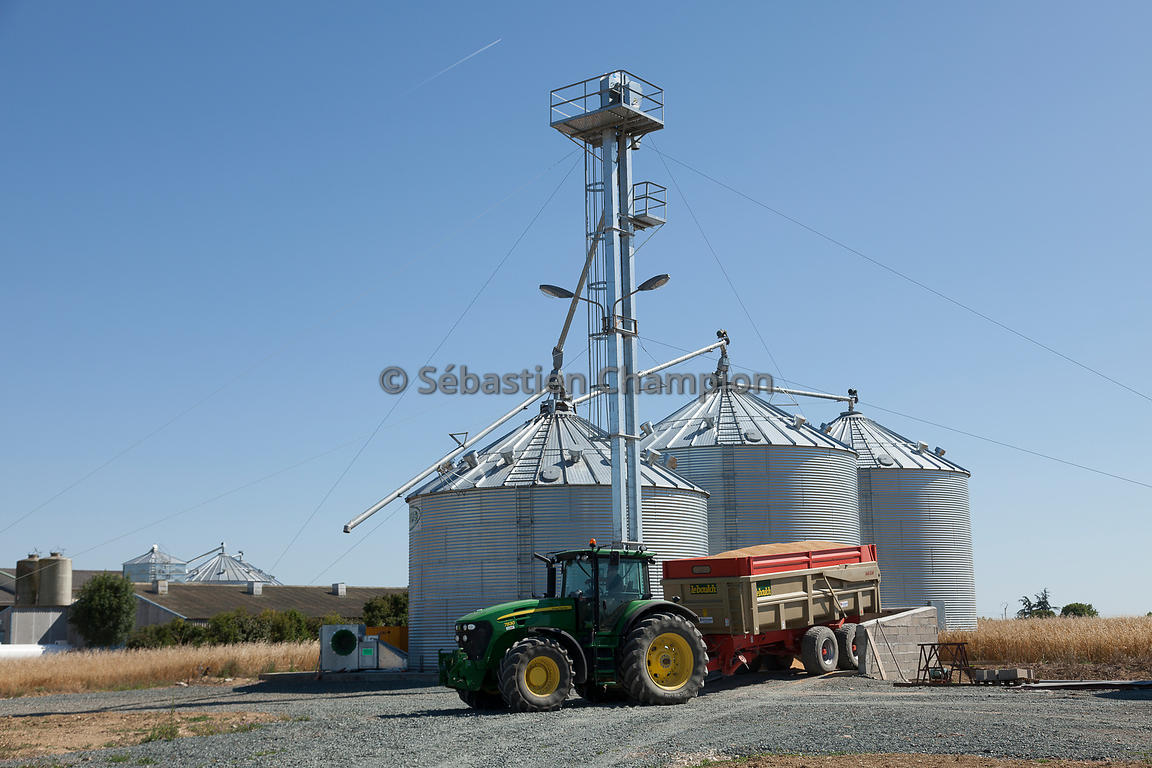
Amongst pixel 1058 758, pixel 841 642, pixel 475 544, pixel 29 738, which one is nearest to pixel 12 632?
pixel 475 544

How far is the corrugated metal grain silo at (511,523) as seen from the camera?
29609 mm

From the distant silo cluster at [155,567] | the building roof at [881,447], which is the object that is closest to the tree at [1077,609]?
the building roof at [881,447]

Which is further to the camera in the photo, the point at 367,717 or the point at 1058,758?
the point at 367,717

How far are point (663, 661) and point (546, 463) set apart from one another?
1250cm

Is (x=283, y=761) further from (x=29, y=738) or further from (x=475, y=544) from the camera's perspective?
(x=475, y=544)

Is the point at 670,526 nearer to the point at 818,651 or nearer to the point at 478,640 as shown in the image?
the point at 818,651

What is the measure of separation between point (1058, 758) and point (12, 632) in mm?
59434

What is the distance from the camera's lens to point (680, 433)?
37156 millimetres

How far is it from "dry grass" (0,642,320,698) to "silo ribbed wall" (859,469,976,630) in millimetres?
21481

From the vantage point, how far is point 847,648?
23906 millimetres

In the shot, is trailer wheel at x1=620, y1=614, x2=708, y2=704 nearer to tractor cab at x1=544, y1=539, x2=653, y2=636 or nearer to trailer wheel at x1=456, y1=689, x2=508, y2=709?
tractor cab at x1=544, y1=539, x2=653, y2=636

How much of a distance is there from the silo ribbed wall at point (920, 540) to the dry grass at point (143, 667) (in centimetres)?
2148

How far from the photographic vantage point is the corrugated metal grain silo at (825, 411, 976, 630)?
40344mm

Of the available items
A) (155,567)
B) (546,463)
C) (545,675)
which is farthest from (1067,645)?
(155,567)
